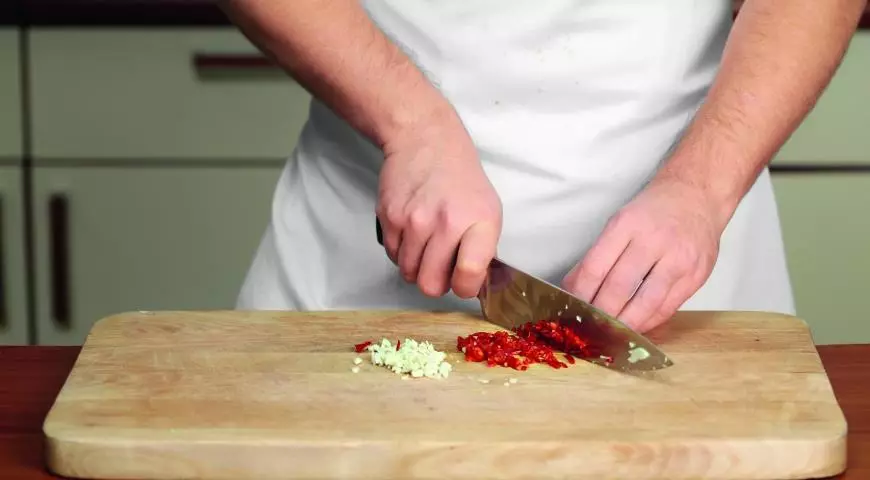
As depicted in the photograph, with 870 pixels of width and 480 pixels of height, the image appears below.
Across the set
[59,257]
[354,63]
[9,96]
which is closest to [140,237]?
[59,257]

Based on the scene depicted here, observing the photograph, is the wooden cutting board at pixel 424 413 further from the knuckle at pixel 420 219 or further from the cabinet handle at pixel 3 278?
the cabinet handle at pixel 3 278

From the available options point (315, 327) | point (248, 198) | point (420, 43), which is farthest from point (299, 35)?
point (248, 198)

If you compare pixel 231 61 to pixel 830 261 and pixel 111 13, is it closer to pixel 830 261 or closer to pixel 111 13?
pixel 111 13

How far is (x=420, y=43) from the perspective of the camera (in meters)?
1.20

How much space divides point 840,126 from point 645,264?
47.1 inches

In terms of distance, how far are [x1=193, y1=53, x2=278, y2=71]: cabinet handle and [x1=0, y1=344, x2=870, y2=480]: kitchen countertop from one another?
102 cm

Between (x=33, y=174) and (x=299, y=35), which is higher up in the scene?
(x=299, y=35)

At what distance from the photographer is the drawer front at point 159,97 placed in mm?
2000

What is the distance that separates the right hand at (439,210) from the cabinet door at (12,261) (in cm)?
118

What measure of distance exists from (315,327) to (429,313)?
0.11 m

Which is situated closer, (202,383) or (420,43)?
(202,383)

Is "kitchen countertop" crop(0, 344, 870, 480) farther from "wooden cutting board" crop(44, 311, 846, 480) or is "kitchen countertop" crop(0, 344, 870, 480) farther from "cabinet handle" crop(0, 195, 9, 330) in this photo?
"cabinet handle" crop(0, 195, 9, 330)

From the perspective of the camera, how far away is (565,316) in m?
1.00

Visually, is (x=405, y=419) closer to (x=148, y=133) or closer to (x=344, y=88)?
(x=344, y=88)
